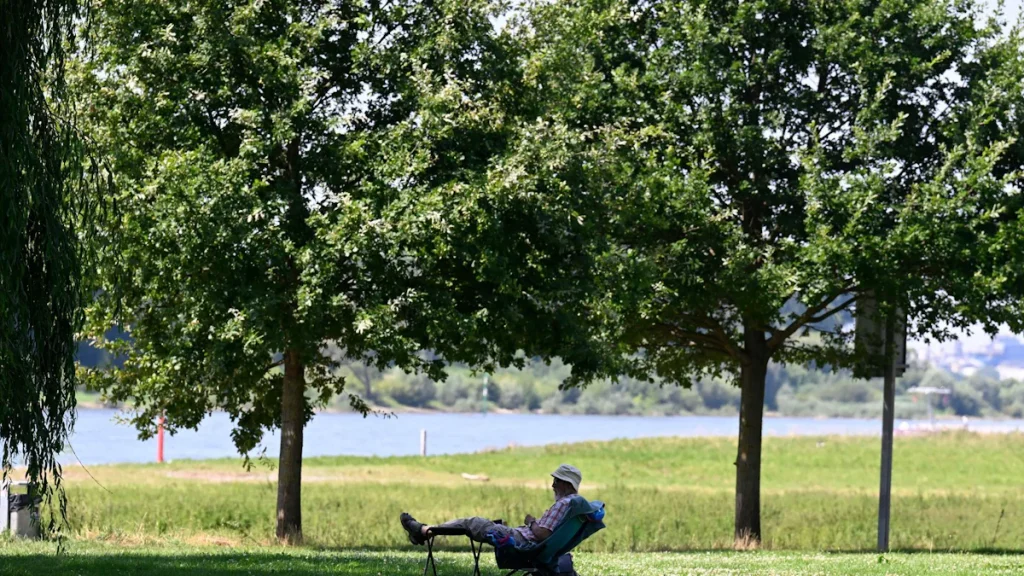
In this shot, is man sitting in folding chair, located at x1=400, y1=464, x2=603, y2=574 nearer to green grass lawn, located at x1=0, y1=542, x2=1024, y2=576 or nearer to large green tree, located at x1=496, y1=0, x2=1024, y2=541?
green grass lawn, located at x1=0, y1=542, x2=1024, y2=576

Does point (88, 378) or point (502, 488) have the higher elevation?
point (88, 378)

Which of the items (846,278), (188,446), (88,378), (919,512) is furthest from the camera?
(188,446)

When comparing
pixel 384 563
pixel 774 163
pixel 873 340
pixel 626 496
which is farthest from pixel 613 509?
pixel 384 563

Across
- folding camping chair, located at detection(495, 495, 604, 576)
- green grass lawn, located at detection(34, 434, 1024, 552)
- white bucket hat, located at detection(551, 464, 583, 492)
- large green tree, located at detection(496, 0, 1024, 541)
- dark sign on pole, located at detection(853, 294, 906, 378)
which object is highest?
large green tree, located at detection(496, 0, 1024, 541)

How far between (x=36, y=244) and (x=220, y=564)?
158 inches

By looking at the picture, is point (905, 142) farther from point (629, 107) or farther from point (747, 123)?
point (629, 107)

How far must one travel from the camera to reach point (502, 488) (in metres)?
33.3

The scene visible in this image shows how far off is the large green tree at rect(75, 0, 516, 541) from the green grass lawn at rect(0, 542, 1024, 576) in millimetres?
2472

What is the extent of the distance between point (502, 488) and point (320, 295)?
1816 cm

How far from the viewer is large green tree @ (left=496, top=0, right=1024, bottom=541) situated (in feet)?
61.4

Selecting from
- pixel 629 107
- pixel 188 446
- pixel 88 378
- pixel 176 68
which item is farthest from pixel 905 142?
pixel 188 446

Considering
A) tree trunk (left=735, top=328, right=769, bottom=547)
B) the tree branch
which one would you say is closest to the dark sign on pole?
the tree branch

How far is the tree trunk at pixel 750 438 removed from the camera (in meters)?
21.5

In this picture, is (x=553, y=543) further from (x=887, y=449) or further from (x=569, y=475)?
(x=887, y=449)
